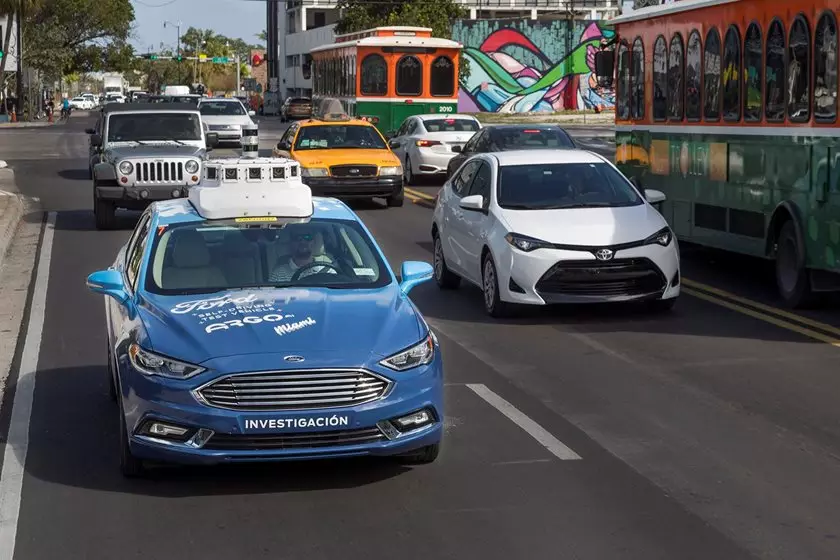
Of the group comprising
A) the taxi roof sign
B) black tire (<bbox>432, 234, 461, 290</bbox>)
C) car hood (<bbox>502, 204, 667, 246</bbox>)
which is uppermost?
the taxi roof sign

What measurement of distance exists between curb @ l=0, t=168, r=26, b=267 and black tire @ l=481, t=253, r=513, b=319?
699 cm

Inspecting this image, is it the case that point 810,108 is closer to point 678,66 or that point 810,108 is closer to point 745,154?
point 745,154

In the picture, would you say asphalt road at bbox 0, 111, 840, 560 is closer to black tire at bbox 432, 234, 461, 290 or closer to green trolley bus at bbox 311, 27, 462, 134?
black tire at bbox 432, 234, 461, 290

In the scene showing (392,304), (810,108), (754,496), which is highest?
(810,108)

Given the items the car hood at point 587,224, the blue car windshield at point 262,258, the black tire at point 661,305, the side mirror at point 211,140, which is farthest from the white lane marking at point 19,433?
the side mirror at point 211,140

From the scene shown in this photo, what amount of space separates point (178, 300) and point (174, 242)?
0.75 meters

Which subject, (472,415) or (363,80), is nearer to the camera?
(472,415)

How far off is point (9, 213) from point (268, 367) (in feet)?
58.2

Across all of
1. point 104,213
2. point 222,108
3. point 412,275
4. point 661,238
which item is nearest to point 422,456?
Result: point 412,275

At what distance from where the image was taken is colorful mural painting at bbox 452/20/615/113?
85438 mm

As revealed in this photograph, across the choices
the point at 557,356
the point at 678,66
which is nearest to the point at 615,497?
the point at 557,356

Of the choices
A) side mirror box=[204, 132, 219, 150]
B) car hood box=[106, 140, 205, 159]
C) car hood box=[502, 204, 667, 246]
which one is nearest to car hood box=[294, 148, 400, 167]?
side mirror box=[204, 132, 219, 150]

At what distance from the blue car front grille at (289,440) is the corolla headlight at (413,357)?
349mm

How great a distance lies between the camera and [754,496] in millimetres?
7457
